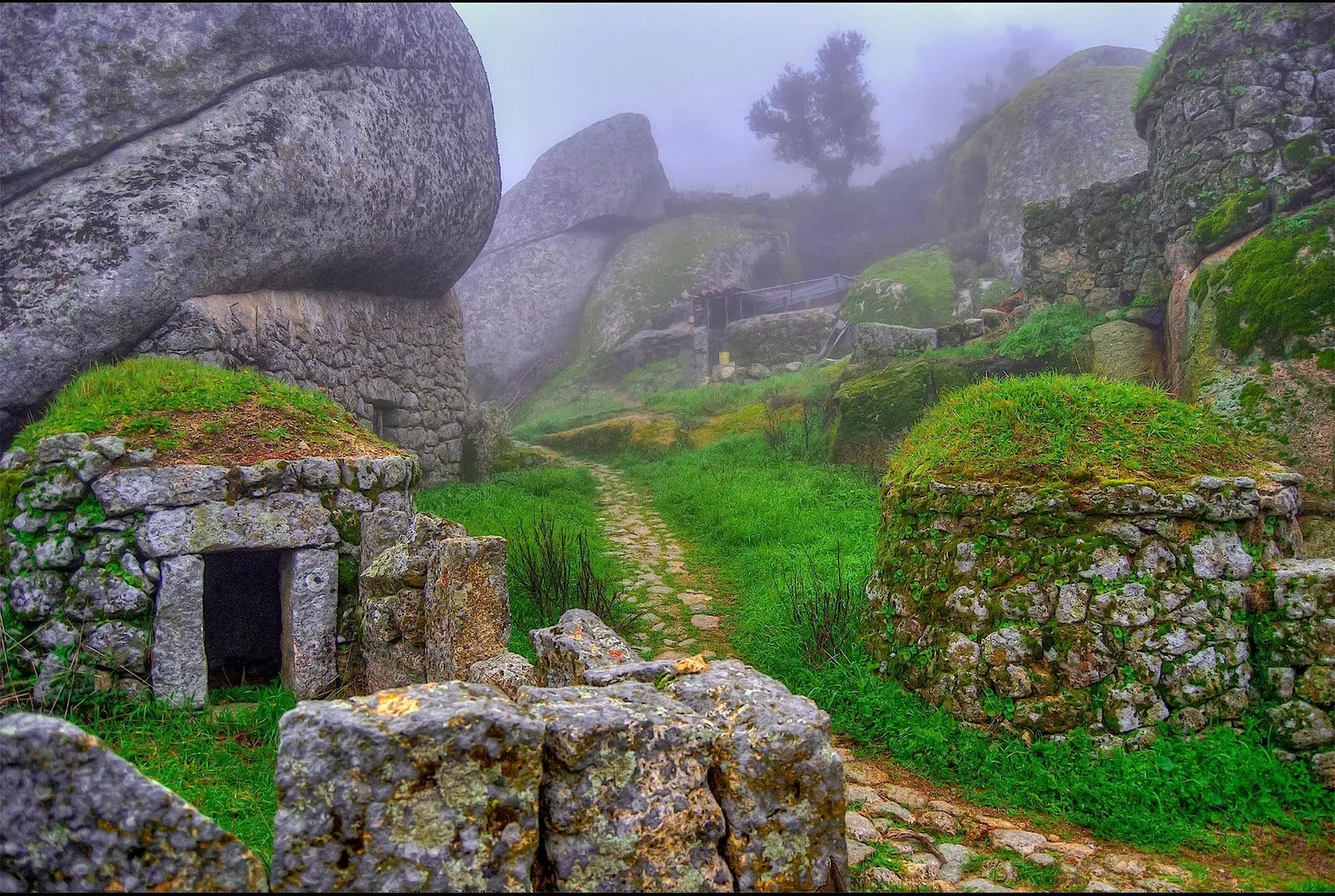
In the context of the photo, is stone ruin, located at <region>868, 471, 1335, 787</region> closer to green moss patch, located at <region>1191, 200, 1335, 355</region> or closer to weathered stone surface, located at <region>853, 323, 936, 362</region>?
green moss patch, located at <region>1191, 200, 1335, 355</region>

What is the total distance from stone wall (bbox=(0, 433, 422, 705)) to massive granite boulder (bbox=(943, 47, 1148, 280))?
2330 cm

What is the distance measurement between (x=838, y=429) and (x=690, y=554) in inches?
163

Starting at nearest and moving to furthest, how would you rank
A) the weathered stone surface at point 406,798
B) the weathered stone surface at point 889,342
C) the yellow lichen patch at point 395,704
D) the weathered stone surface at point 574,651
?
the weathered stone surface at point 406,798 → the yellow lichen patch at point 395,704 → the weathered stone surface at point 574,651 → the weathered stone surface at point 889,342

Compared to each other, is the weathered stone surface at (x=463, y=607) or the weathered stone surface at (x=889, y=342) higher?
the weathered stone surface at (x=889, y=342)

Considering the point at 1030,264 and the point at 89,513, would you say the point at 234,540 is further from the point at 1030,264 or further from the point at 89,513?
the point at 1030,264

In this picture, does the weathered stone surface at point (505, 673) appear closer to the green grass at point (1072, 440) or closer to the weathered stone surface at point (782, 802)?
the weathered stone surface at point (782, 802)

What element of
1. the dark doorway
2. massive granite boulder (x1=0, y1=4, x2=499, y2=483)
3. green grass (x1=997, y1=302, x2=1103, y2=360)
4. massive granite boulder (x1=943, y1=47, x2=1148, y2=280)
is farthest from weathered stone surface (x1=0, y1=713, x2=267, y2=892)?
massive granite boulder (x1=943, y1=47, x2=1148, y2=280)

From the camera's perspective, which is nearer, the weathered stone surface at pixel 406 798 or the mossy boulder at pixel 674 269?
the weathered stone surface at pixel 406 798

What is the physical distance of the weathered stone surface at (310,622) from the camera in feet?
17.1

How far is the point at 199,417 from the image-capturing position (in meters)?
5.58

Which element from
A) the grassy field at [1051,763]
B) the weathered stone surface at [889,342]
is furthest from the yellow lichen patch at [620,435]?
the grassy field at [1051,763]

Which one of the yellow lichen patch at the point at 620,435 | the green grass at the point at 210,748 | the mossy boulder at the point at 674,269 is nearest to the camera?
the green grass at the point at 210,748

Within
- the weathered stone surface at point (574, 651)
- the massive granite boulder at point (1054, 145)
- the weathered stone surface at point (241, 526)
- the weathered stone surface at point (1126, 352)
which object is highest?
the massive granite boulder at point (1054, 145)

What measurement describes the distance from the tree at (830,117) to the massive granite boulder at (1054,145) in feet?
35.6
